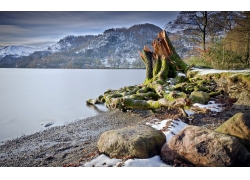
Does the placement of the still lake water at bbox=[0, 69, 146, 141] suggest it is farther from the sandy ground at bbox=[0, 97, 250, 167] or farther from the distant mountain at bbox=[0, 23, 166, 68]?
the sandy ground at bbox=[0, 97, 250, 167]

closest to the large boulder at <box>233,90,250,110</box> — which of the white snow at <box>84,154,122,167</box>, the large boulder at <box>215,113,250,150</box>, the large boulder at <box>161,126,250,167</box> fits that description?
the large boulder at <box>215,113,250,150</box>

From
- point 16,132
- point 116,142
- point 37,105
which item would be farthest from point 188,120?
point 37,105

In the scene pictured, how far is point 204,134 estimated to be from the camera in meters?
3.10

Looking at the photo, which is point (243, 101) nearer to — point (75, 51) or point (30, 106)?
point (75, 51)

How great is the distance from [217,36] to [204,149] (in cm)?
539

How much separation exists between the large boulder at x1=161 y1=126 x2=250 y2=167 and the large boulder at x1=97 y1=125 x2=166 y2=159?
22cm

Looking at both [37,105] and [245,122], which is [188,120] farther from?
[37,105]

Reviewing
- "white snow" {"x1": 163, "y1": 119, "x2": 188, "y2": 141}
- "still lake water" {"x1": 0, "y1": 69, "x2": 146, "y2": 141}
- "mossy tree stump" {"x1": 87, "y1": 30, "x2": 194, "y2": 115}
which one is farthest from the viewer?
"mossy tree stump" {"x1": 87, "y1": 30, "x2": 194, "y2": 115}

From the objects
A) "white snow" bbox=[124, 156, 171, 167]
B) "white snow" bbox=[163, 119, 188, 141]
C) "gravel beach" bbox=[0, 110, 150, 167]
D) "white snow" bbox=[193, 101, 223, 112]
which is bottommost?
"gravel beach" bbox=[0, 110, 150, 167]

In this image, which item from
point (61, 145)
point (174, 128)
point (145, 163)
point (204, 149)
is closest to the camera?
point (204, 149)

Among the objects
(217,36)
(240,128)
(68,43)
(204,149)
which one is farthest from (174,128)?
(217,36)

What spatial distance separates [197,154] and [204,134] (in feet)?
1.01

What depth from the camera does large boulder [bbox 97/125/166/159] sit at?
3.25 meters

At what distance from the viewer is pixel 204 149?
9.82 ft
